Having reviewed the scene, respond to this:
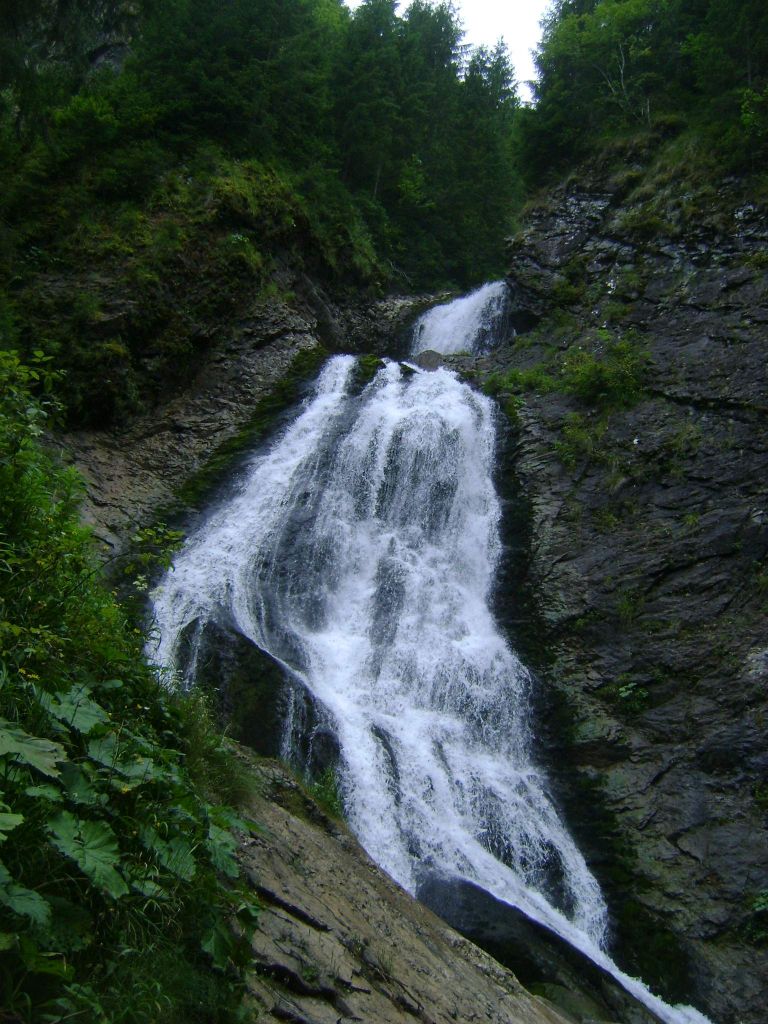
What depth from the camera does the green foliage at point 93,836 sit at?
2.40m

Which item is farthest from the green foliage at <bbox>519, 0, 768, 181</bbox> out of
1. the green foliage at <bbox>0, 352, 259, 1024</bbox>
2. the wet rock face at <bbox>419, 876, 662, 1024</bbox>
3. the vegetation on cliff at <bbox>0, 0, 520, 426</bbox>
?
the green foliage at <bbox>0, 352, 259, 1024</bbox>

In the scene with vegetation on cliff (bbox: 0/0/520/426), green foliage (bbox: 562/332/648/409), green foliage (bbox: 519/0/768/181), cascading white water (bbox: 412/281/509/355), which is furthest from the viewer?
cascading white water (bbox: 412/281/509/355)

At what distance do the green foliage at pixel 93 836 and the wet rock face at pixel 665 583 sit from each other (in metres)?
6.89

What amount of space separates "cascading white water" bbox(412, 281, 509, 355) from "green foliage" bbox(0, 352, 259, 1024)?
16.5 metres

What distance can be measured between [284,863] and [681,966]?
616 centimetres

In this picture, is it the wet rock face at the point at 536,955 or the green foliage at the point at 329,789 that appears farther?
the green foliage at the point at 329,789

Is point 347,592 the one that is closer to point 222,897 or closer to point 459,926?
point 459,926

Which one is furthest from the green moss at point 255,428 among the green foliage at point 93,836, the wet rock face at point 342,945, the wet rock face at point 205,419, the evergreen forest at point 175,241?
the green foliage at point 93,836

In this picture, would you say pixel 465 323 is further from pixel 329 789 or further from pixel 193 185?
pixel 329 789

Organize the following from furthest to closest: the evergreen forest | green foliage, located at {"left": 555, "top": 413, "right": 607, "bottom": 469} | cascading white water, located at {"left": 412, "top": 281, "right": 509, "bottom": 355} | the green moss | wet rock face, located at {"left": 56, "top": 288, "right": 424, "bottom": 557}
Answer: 1. cascading white water, located at {"left": 412, "top": 281, "right": 509, "bottom": 355}
2. the green moss
3. green foliage, located at {"left": 555, "top": 413, "right": 607, "bottom": 469}
4. wet rock face, located at {"left": 56, "top": 288, "right": 424, "bottom": 557}
5. the evergreen forest

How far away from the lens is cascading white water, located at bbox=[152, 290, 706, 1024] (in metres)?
8.68

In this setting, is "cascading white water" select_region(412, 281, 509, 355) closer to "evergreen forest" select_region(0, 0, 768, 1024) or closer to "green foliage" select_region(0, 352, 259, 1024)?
"evergreen forest" select_region(0, 0, 768, 1024)

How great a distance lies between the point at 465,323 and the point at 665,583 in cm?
1084

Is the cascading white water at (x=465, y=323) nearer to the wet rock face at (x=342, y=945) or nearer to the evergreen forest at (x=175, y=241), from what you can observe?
the evergreen forest at (x=175, y=241)
